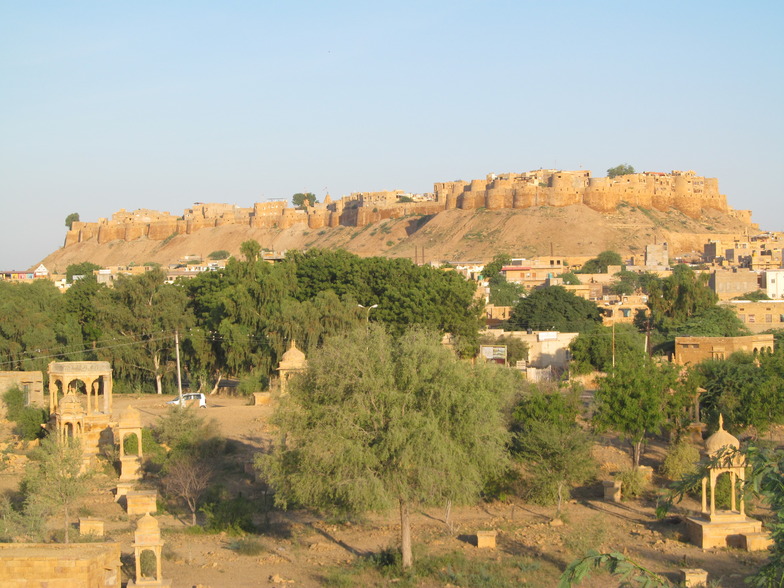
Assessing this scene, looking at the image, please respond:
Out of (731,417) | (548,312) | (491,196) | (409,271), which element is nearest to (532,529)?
(731,417)

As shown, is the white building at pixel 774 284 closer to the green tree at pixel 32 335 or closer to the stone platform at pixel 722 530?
the green tree at pixel 32 335

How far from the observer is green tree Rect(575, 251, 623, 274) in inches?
2435

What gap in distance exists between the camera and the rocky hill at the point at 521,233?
73.9m

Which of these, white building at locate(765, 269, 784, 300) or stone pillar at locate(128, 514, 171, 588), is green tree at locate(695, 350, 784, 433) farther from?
white building at locate(765, 269, 784, 300)

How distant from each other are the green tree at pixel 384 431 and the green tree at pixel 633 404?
4.99 metres

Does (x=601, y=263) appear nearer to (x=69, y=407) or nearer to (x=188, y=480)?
(x=69, y=407)

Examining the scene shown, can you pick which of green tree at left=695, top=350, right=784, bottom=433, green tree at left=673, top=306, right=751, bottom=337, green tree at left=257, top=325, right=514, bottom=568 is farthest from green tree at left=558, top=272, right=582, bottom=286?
green tree at left=257, top=325, right=514, bottom=568

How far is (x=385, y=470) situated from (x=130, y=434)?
6924mm

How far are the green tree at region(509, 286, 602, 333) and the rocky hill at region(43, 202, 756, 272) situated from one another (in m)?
35.0

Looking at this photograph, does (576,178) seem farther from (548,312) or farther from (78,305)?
(78,305)

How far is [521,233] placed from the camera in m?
75.9

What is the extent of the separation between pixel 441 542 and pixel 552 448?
315cm

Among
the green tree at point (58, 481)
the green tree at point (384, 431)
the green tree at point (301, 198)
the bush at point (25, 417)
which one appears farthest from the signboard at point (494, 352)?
the green tree at point (301, 198)

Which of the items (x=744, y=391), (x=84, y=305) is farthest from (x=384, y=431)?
(x=84, y=305)
